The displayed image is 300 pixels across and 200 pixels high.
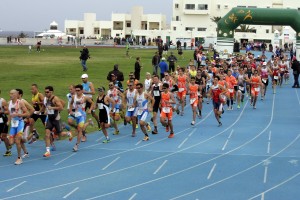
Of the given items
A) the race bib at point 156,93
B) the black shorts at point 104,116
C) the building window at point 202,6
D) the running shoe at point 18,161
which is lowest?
the running shoe at point 18,161

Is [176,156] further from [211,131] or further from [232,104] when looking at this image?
[232,104]

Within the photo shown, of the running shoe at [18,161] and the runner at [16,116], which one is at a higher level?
the runner at [16,116]

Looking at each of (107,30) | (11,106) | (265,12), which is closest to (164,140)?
(11,106)

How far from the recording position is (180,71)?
22266 millimetres

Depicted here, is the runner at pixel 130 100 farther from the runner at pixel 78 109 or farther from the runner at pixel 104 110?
the runner at pixel 78 109

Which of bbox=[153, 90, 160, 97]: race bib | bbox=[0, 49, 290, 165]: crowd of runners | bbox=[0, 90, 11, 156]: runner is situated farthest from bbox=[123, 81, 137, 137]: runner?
bbox=[0, 90, 11, 156]: runner

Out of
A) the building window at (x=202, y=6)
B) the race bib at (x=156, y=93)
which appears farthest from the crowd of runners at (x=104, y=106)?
the building window at (x=202, y=6)

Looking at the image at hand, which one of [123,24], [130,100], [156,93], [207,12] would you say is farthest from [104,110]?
[123,24]

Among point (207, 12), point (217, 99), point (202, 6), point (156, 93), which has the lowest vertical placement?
point (217, 99)

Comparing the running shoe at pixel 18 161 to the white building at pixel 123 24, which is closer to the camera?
the running shoe at pixel 18 161

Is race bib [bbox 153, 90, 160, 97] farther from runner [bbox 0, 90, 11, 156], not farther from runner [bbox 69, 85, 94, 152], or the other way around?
runner [bbox 0, 90, 11, 156]

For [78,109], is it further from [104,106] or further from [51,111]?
[104,106]

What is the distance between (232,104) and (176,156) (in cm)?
1003

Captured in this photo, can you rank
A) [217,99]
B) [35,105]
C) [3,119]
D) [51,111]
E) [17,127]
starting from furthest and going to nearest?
[217,99], [35,105], [51,111], [3,119], [17,127]
